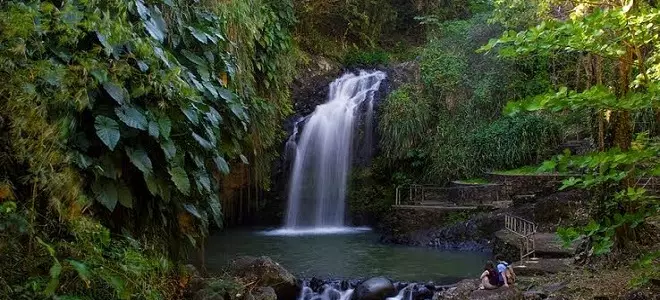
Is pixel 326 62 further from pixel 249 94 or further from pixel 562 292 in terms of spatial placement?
pixel 562 292

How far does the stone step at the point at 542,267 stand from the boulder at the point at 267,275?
3.12 meters

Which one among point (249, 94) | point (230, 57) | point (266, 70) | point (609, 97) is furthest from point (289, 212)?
point (609, 97)

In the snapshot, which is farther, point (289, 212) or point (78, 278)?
point (289, 212)

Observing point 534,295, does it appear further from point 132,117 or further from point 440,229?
point 440,229

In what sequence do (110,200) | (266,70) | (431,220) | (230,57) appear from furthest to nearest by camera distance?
(431,220)
(266,70)
(230,57)
(110,200)

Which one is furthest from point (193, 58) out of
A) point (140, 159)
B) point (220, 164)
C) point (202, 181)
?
point (140, 159)

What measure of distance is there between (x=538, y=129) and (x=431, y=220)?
3.67 metres

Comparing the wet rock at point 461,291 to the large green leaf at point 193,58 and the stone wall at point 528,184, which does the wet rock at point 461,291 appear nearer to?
the large green leaf at point 193,58

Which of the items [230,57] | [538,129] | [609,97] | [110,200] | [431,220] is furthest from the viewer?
[538,129]

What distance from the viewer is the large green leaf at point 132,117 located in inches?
162

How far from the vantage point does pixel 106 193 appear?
162 inches

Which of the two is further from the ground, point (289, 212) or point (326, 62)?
point (326, 62)

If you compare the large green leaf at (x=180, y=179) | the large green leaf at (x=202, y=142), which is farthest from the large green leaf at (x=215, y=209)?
the large green leaf at (x=180, y=179)

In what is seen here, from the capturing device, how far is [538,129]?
1457cm
